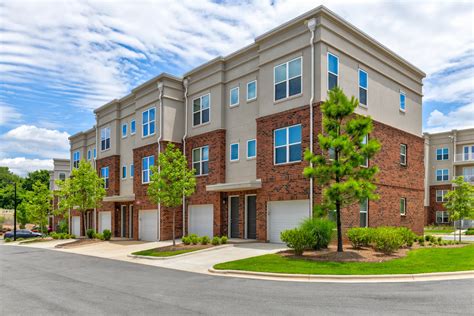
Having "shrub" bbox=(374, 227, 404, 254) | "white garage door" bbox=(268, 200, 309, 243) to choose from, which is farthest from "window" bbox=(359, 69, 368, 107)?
"shrub" bbox=(374, 227, 404, 254)

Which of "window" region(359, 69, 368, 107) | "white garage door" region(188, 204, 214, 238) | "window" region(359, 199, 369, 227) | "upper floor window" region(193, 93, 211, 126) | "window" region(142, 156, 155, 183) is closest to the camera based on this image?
"window" region(359, 199, 369, 227)

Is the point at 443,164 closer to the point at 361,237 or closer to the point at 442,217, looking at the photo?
the point at 442,217

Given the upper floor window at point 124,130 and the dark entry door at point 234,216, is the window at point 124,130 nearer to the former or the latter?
the upper floor window at point 124,130

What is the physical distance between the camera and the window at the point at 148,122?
2933cm

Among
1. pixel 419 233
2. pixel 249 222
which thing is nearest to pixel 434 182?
pixel 419 233

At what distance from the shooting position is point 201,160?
2678 cm

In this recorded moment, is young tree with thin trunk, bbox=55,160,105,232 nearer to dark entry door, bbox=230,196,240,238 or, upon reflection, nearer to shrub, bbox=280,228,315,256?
dark entry door, bbox=230,196,240,238

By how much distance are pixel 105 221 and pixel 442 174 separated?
127 ft

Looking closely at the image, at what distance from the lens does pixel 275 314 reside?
27.5 feet

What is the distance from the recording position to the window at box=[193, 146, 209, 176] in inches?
1038

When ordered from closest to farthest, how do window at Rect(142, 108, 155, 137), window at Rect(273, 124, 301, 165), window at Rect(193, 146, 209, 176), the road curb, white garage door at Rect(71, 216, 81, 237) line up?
the road curb → window at Rect(273, 124, 301, 165) → window at Rect(193, 146, 209, 176) → window at Rect(142, 108, 155, 137) → white garage door at Rect(71, 216, 81, 237)

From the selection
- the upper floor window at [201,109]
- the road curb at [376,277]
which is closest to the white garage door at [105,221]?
the upper floor window at [201,109]

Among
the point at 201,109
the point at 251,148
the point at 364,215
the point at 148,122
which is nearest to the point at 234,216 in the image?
the point at 251,148

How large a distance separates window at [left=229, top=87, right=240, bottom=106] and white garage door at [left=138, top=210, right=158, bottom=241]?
926 centimetres
